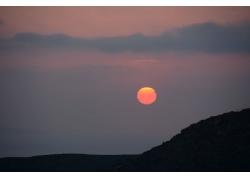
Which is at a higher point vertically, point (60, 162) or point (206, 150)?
point (60, 162)

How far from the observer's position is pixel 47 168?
38406 mm

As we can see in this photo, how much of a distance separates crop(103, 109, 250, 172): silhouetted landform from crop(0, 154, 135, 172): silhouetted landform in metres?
8.25

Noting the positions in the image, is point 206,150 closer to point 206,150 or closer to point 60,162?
point 206,150

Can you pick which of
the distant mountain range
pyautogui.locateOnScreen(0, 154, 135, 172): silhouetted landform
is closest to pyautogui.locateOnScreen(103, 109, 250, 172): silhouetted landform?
the distant mountain range

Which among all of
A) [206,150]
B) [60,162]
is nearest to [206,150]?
[206,150]

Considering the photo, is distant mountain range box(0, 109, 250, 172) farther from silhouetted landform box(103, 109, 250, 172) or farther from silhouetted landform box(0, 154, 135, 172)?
silhouetted landform box(0, 154, 135, 172)

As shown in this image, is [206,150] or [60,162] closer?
[206,150]

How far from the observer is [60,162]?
130 ft

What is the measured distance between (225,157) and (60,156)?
18.8 meters

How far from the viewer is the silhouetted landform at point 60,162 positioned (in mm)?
37781

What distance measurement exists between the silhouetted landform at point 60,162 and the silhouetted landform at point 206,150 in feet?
27.1

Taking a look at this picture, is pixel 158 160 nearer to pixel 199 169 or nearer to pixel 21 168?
pixel 199 169

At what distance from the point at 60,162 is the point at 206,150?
51.8 feet

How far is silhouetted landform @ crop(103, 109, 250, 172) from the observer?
84.6 feet
